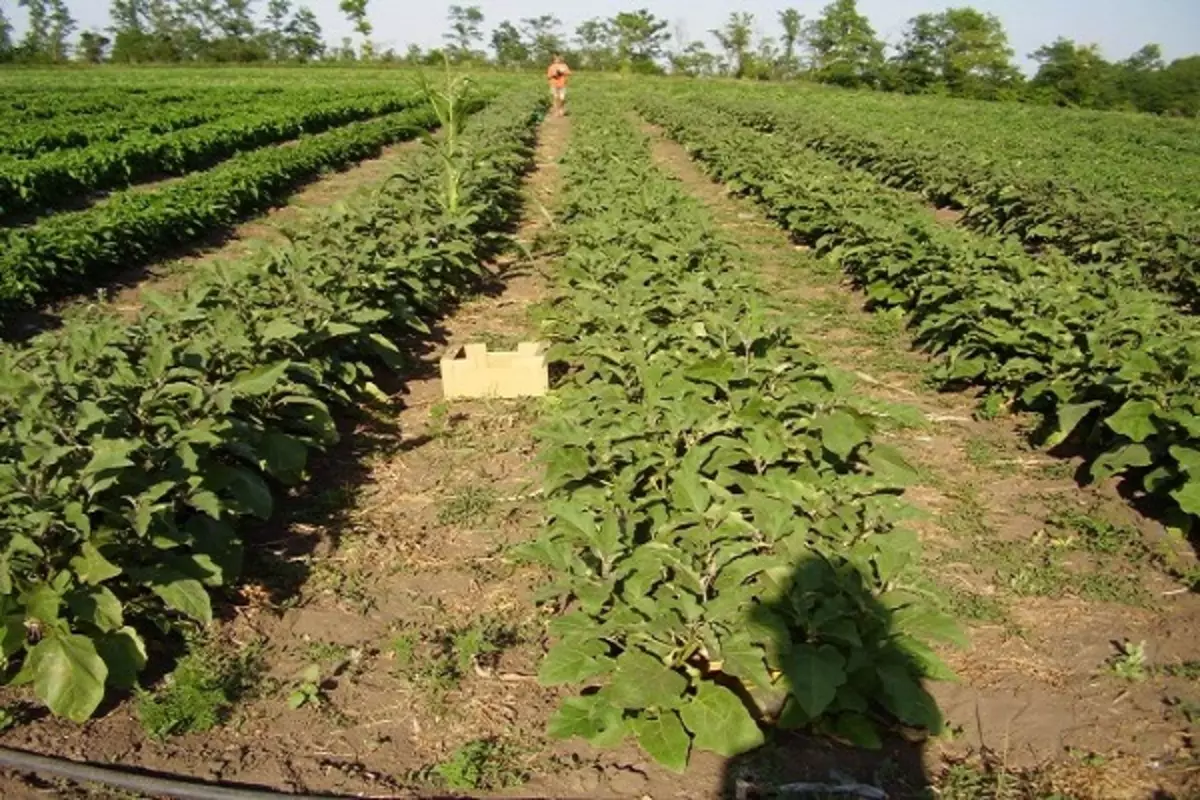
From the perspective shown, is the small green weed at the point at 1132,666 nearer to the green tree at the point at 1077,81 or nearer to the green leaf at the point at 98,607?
the green leaf at the point at 98,607

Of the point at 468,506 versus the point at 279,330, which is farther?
the point at 468,506

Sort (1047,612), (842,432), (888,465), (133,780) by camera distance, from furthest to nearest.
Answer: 1. (888,465)
2. (842,432)
3. (1047,612)
4. (133,780)

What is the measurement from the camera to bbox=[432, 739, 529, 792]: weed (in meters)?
2.79

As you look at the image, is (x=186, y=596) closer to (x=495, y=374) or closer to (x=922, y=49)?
(x=495, y=374)

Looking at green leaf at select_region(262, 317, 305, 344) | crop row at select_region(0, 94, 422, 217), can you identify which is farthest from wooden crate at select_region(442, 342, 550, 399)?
crop row at select_region(0, 94, 422, 217)

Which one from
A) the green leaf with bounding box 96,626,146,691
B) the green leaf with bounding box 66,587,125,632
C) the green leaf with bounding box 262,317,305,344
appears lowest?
the green leaf with bounding box 96,626,146,691

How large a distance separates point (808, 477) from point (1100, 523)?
1632 millimetres

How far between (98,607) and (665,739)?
1.89 m

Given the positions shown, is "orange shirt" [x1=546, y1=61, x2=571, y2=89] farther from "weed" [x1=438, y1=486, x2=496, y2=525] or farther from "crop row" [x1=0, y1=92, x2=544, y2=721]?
"weed" [x1=438, y1=486, x2=496, y2=525]

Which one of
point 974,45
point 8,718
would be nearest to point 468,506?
point 8,718

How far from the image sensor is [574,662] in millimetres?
2900

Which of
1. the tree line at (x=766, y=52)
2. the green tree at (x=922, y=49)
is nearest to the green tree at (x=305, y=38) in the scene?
the tree line at (x=766, y=52)

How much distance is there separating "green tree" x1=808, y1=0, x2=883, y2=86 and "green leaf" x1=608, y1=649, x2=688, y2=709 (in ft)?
223

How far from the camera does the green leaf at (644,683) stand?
272 cm
